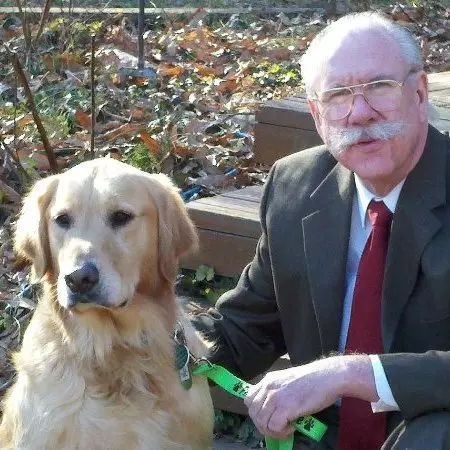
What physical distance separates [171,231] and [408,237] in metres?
0.81

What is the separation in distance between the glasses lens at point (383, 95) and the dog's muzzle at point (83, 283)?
97 centimetres

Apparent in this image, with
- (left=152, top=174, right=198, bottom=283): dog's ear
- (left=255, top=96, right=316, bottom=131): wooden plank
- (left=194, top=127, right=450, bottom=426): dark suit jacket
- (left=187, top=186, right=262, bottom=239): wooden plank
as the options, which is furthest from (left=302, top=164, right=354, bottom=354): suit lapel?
(left=255, top=96, right=316, bottom=131): wooden plank

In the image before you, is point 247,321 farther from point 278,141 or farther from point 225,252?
point 278,141

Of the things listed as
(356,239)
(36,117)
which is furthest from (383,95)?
(36,117)

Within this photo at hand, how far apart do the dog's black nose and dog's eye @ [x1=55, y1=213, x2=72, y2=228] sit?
9.4 inches

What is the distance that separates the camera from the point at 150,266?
3271 mm

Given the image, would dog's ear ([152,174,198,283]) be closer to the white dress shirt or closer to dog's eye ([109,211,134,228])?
dog's eye ([109,211,134,228])

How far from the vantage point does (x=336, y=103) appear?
3.05m

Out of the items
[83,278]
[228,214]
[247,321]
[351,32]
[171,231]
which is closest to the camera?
[83,278]

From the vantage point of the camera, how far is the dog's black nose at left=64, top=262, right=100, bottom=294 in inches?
116

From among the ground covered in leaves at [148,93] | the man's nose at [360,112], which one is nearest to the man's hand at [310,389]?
the man's nose at [360,112]

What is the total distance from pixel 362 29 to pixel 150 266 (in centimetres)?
101

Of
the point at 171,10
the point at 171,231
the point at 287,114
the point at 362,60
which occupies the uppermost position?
the point at 362,60

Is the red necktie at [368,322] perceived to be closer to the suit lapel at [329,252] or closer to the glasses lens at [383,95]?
the suit lapel at [329,252]
